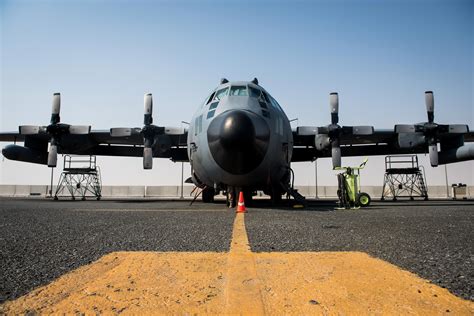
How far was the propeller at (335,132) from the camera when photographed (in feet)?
51.8

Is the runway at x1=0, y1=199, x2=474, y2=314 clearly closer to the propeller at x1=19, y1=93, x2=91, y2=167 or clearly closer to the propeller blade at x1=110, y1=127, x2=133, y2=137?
the propeller blade at x1=110, y1=127, x2=133, y2=137

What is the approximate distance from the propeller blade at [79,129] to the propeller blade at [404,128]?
17.1 m

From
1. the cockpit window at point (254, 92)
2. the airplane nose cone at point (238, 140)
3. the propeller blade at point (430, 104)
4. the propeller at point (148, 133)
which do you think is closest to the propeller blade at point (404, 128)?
the propeller blade at point (430, 104)

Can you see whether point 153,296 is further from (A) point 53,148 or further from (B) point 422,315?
(A) point 53,148

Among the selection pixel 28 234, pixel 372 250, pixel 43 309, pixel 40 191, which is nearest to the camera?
Answer: pixel 43 309

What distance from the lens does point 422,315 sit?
1.55 meters

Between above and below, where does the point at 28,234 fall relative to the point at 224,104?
below

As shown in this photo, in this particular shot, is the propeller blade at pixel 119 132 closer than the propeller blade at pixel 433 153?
No

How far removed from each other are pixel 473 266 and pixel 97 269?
3038 millimetres

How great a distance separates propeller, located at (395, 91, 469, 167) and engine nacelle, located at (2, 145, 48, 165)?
2085 cm

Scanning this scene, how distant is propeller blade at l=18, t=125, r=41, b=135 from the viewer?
1800 cm

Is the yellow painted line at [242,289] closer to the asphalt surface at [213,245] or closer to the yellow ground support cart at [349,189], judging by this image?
the asphalt surface at [213,245]

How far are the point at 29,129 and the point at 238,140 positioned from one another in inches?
597

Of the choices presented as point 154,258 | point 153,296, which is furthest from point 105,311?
point 154,258
